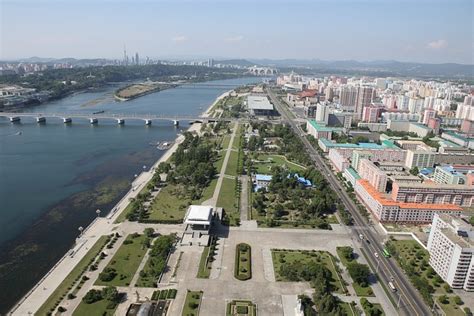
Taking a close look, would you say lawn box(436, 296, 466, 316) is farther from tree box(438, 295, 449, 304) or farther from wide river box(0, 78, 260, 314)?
wide river box(0, 78, 260, 314)

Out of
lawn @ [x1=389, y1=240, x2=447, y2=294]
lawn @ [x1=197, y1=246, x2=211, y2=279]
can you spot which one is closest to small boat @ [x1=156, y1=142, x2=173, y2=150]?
lawn @ [x1=197, y1=246, x2=211, y2=279]

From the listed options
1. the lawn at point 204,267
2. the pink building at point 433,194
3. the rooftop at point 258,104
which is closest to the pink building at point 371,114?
the rooftop at point 258,104

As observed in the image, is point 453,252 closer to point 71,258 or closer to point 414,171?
point 414,171

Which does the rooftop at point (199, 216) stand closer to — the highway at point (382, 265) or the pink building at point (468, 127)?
the highway at point (382, 265)

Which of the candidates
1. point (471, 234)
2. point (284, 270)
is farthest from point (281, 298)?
point (471, 234)

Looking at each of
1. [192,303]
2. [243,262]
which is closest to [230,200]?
[243,262]

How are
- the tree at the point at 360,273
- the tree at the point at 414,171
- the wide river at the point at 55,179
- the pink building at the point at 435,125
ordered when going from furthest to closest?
the pink building at the point at 435,125
the tree at the point at 414,171
the wide river at the point at 55,179
the tree at the point at 360,273
